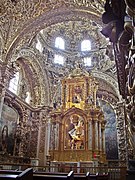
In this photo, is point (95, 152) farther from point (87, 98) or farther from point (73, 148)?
point (87, 98)

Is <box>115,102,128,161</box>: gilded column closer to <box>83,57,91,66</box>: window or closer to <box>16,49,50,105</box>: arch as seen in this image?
<box>83,57,91,66</box>: window

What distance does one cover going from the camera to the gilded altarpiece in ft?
34.7

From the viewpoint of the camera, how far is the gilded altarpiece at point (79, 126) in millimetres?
10562

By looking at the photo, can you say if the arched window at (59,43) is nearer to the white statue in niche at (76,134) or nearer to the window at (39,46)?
the window at (39,46)

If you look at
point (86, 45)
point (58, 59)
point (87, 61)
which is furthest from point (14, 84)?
point (86, 45)

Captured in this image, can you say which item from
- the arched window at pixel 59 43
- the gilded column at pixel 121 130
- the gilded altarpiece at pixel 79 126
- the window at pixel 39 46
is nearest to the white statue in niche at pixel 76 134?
the gilded altarpiece at pixel 79 126

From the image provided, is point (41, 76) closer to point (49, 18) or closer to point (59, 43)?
point (59, 43)

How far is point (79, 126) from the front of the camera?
11.3 meters

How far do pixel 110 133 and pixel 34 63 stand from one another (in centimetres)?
842

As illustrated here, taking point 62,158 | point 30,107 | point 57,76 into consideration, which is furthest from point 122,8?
point 57,76

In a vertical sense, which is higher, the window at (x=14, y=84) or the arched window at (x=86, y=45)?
the arched window at (x=86, y=45)

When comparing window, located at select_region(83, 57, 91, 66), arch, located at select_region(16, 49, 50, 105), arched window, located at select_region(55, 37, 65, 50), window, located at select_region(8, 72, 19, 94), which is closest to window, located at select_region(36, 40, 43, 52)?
arch, located at select_region(16, 49, 50, 105)

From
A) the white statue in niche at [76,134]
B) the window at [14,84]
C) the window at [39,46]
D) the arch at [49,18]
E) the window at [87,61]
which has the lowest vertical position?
the white statue in niche at [76,134]

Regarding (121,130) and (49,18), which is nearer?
(49,18)
